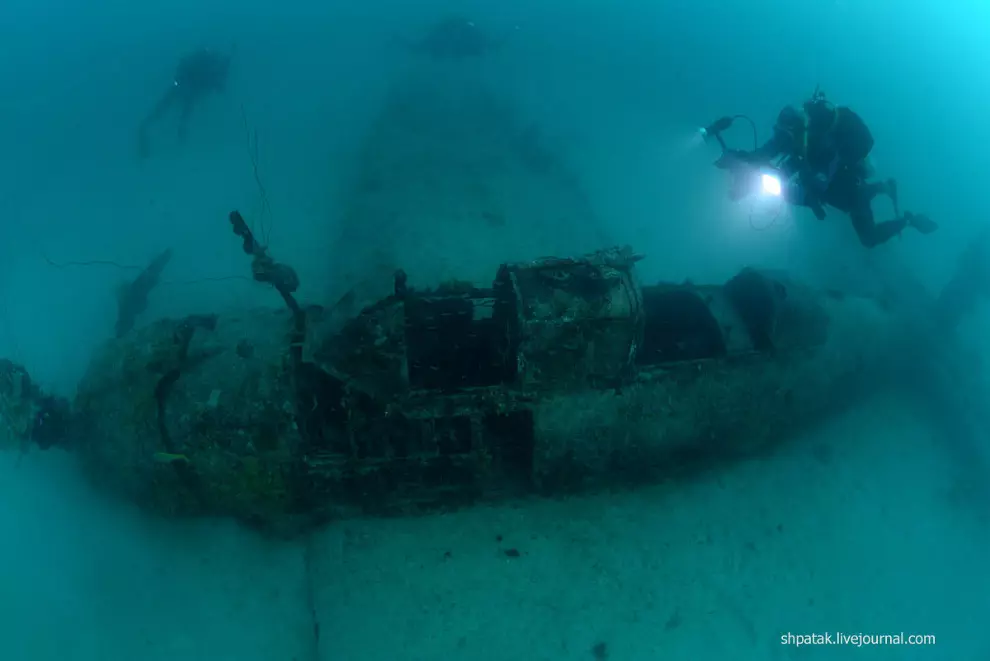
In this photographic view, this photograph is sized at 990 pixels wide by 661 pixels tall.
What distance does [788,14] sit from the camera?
13477 millimetres

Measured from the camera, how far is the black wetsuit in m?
7.90

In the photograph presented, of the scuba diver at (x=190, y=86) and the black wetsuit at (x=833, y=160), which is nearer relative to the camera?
the black wetsuit at (x=833, y=160)

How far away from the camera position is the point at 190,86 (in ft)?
36.7

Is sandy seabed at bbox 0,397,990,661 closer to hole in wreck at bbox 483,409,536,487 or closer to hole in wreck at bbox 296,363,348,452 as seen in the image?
hole in wreck at bbox 483,409,536,487

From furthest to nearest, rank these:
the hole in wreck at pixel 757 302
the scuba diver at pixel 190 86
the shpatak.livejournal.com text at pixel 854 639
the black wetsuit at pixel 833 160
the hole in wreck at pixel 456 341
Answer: the scuba diver at pixel 190 86
the black wetsuit at pixel 833 160
the shpatak.livejournal.com text at pixel 854 639
the hole in wreck at pixel 757 302
the hole in wreck at pixel 456 341

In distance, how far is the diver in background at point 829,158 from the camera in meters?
7.91

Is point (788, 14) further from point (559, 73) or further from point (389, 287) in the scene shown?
point (389, 287)

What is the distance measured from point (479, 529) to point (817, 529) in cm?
421

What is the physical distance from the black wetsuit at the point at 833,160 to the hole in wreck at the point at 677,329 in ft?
12.0

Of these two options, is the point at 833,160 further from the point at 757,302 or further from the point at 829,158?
the point at 757,302

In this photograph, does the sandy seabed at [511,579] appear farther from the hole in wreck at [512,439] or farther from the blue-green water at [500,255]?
the hole in wreck at [512,439]

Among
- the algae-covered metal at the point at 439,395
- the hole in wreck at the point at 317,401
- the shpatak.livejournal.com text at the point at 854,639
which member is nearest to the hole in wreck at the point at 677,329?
the algae-covered metal at the point at 439,395

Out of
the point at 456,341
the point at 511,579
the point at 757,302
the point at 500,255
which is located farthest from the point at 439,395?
the point at 757,302

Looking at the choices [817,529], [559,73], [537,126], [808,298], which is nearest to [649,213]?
[537,126]
